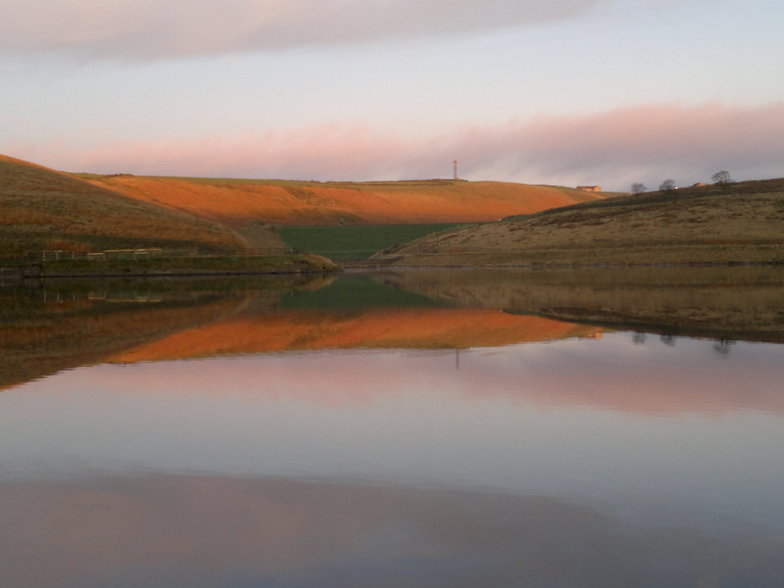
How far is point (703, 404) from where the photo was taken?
13.2 meters

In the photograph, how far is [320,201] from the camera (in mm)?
184250

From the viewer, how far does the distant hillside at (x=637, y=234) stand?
85.2 meters

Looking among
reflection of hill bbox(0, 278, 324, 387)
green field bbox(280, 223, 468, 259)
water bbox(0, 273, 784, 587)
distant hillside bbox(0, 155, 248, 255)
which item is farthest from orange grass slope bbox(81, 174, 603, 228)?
water bbox(0, 273, 784, 587)

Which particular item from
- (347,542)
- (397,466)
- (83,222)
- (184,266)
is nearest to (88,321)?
(397,466)

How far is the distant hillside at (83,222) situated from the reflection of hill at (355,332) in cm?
6407

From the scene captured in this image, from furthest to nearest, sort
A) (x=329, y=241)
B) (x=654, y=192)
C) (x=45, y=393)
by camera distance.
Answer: (x=329, y=241) → (x=654, y=192) → (x=45, y=393)

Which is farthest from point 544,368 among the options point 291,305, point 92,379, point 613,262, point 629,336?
point 613,262

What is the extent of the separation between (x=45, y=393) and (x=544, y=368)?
8767mm

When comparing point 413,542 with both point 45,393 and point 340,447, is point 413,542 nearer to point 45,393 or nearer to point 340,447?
point 340,447

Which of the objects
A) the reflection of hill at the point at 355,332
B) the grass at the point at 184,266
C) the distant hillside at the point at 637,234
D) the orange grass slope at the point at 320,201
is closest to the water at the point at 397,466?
the reflection of hill at the point at 355,332

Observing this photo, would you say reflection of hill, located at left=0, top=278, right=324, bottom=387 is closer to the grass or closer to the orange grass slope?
the grass

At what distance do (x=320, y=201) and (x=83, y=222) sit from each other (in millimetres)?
91120

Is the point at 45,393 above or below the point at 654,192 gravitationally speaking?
below

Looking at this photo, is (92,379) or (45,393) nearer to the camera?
(45,393)
